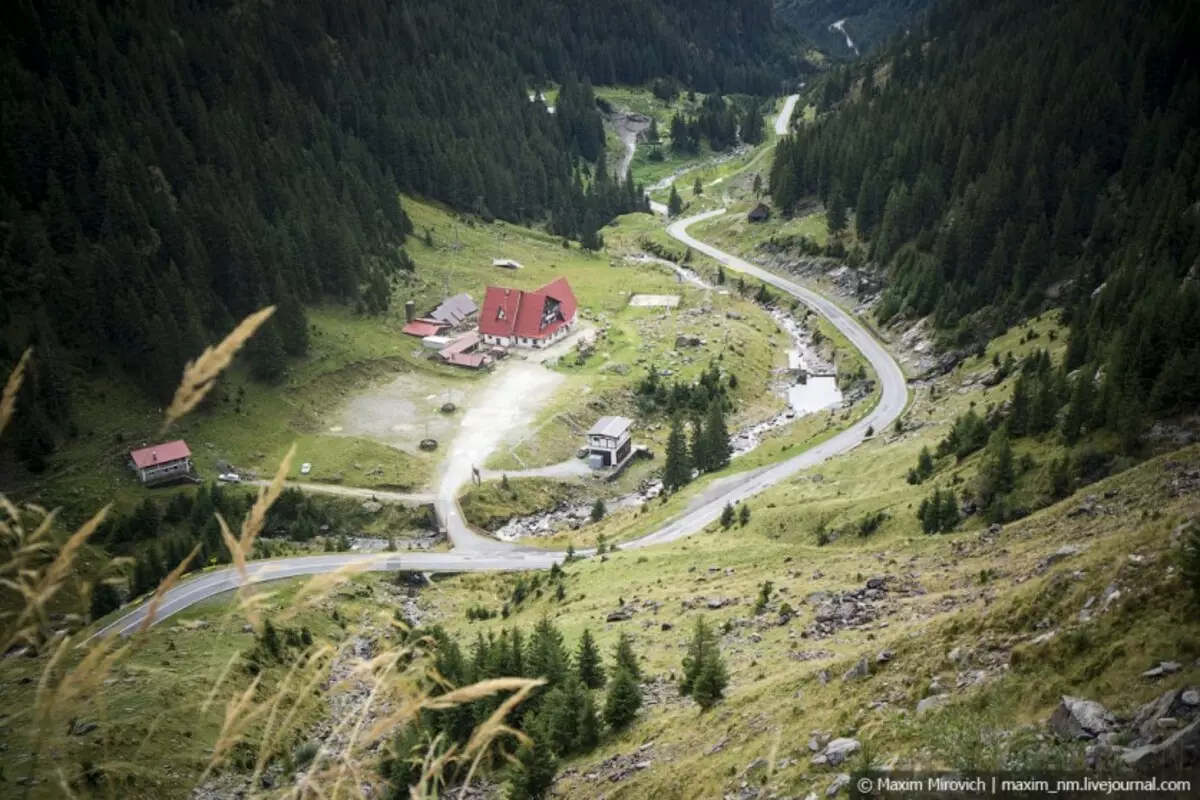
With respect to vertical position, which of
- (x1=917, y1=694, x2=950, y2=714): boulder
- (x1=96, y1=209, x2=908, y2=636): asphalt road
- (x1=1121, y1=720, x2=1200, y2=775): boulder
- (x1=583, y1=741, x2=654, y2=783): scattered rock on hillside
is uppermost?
(x1=1121, y1=720, x2=1200, y2=775): boulder

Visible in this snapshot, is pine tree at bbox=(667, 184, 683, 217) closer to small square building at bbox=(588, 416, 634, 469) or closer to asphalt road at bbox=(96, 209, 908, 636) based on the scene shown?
asphalt road at bbox=(96, 209, 908, 636)

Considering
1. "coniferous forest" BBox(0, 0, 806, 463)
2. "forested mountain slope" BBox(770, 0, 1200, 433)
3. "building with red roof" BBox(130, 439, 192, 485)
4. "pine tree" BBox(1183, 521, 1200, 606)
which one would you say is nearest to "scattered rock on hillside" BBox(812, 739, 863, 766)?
"pine tree" BBox(1183, 521, 1200, 606)

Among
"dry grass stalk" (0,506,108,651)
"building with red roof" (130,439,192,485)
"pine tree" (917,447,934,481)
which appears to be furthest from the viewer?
"building with red roof" (130,439,192,485)

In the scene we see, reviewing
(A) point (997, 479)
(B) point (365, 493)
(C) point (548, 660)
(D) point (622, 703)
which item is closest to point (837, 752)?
(D) point (622, 703)

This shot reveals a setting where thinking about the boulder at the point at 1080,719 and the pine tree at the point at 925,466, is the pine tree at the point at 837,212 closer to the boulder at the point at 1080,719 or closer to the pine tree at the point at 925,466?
the pine tree at the point at 925,466

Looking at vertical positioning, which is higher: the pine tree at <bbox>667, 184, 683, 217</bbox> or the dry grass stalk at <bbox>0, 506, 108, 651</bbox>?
the dry grass stalk at <bbox>0, 506, 108, 651</bbox>

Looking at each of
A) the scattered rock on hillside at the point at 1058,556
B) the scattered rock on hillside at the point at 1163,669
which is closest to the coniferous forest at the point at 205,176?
the scattered rock on hillside at the point at 1058,556

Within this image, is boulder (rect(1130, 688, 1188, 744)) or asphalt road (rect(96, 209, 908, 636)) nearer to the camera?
boulder (rect(1130, 688, 1188, 744))
